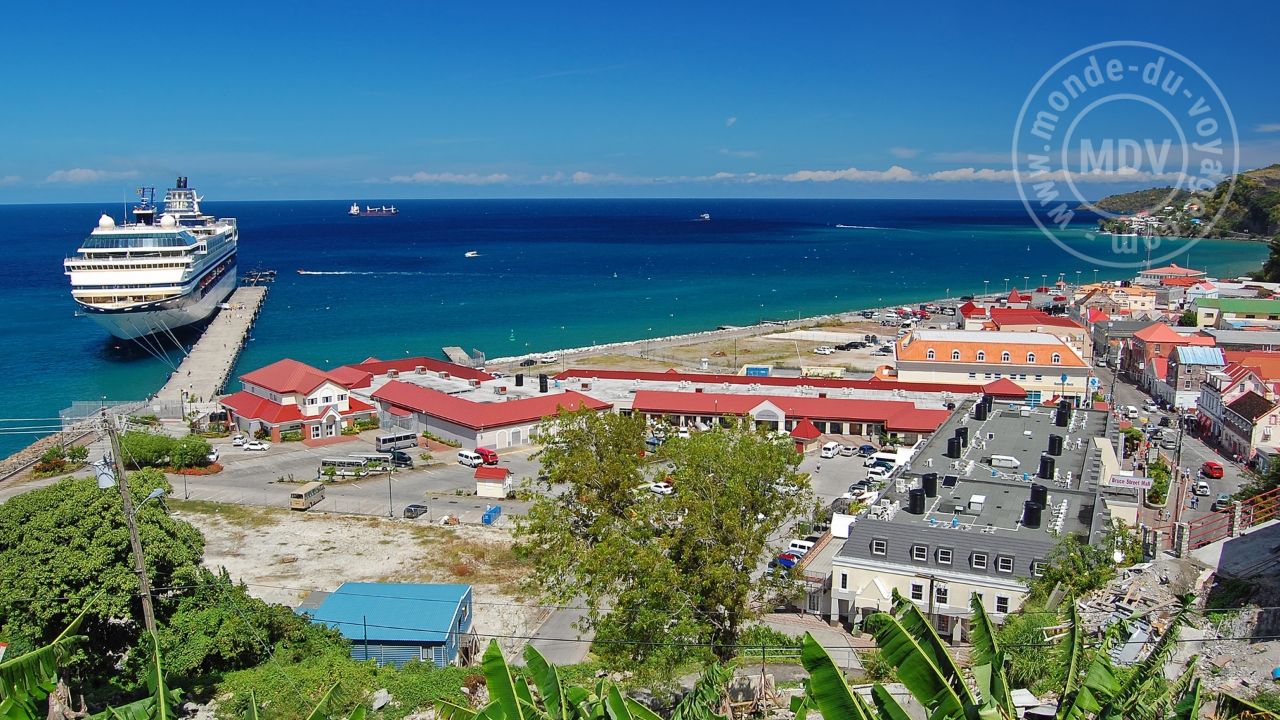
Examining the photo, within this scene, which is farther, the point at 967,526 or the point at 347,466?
the point at 347,466

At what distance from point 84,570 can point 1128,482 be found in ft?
84.7

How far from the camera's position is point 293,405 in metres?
43.0

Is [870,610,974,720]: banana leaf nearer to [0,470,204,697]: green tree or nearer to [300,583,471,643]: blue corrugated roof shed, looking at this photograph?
[300,583,471,643]: blue corrugated roof shed

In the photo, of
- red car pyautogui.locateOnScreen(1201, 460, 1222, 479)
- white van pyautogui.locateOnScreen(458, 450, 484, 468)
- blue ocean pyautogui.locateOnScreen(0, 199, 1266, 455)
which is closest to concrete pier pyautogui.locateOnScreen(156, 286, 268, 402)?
blue ocean pyautogui.locateOnScreen(0, 199, 1266, 455)

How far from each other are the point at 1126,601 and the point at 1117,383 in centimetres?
4560

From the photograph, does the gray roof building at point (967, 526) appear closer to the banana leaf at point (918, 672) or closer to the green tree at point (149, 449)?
the banana leaf at point (918, 672)

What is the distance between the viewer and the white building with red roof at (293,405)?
4247 centimetres

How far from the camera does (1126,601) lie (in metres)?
15.5

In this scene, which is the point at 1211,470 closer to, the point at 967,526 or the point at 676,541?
the point at 967,526

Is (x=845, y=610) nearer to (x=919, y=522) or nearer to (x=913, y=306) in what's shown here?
(x=919, y=522)

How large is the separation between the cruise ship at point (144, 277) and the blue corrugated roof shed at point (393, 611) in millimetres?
61026

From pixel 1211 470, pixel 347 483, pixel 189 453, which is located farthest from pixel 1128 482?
pixel 189 453

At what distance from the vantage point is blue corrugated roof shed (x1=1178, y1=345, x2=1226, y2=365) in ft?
157

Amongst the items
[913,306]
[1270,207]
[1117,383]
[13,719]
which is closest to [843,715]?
[13,719]
